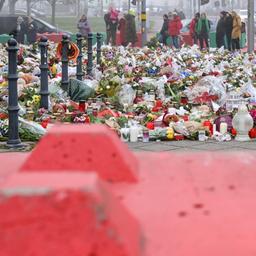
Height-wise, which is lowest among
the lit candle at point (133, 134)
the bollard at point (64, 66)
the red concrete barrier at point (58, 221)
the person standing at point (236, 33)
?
the lit candle at point (133, 134)

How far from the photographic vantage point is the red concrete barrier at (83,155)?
2141 mm

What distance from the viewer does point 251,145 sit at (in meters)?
8.10

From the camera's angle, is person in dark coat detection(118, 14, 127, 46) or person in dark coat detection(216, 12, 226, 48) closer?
person in dark coat detection(216, 12, 226, 48)

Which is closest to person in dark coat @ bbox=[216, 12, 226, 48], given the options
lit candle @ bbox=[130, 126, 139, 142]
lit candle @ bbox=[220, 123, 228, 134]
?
lit candle @ bbox=[220, 123, 228, 134]

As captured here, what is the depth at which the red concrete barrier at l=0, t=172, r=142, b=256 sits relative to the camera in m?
1.71

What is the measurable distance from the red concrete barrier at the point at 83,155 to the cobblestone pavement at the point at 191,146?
5.56 metres

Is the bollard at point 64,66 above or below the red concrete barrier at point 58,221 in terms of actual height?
above

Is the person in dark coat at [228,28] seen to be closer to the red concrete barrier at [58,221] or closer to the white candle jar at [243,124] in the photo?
the white candle jar at [243,124]

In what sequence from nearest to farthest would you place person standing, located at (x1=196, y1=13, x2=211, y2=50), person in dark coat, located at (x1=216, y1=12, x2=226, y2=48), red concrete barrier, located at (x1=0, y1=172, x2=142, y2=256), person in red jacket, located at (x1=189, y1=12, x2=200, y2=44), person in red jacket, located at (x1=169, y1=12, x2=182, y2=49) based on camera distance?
red concrete barrier, located at (x1=0, y1=172, x2=142, y2=256), person in dark coat, located at (x1=216, y1=12, x2=226, y2=48), person standing, located at (x1=196, y1=13, x2=211, y2=50), person in red jacket, located at (x1=169, y1=12, x2=182, y2=49), person in red jacket, located at (x1=189, y1=12, x2=200, y2=44)

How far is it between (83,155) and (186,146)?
6.00m

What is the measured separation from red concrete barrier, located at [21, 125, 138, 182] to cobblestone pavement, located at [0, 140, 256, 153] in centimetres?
555

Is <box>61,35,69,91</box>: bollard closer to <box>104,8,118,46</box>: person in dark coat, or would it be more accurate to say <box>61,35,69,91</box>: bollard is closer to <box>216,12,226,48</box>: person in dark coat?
<box>216,12,226,48</box>: person in dark coat

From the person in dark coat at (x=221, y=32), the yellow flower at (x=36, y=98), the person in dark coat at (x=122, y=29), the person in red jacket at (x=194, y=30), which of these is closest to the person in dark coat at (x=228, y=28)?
the person in dark coat at (x=221, y=32)

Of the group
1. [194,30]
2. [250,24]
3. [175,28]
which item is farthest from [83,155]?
[194,30]
